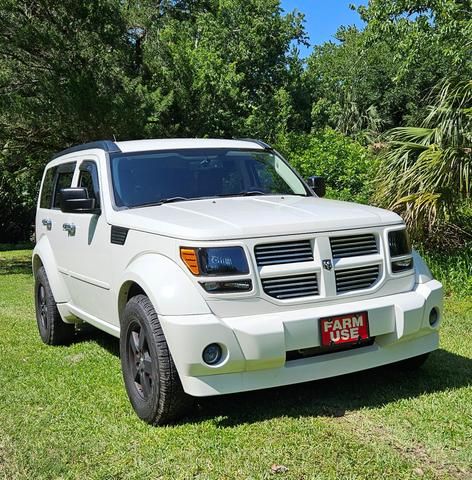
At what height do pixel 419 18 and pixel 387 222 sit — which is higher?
pixel 419 18

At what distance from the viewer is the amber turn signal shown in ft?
12.1

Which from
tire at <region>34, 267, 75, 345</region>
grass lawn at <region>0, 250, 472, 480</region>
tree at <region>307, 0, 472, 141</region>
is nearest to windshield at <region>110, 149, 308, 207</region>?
grass lawn at <region>0, 250, 472, 480</region>

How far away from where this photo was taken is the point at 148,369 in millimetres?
3992

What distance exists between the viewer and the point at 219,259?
3.67m

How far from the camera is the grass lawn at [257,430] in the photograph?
330 cm

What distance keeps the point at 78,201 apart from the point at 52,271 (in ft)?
4.96

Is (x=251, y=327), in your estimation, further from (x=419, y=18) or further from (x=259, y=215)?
(x=419, y=18)

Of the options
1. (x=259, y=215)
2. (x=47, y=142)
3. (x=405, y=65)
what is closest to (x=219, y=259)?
(x=259, y=215)

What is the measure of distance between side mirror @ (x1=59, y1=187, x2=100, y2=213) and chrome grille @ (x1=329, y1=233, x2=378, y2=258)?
6.62 feet

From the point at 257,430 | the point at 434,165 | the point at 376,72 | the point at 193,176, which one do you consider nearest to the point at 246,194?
the point at 193,176

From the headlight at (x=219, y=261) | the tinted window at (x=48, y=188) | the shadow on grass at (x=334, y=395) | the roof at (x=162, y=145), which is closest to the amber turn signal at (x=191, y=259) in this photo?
the headlight at (x=219, y=261)

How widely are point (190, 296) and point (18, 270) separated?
1321cm

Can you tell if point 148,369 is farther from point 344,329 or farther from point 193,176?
point 193,176

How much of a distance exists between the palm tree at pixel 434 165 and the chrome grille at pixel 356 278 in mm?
3430
